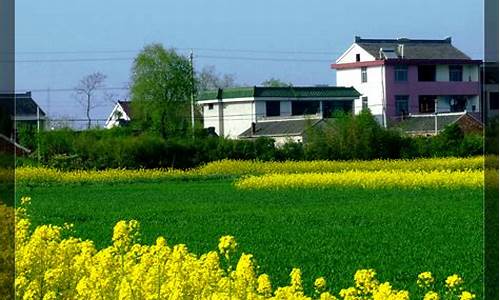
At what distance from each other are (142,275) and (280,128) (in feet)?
77.5

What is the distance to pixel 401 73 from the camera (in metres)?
30.5

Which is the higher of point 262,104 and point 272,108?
point 262,104

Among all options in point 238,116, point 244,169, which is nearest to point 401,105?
point 238,116

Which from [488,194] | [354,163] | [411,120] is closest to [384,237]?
[488,194]

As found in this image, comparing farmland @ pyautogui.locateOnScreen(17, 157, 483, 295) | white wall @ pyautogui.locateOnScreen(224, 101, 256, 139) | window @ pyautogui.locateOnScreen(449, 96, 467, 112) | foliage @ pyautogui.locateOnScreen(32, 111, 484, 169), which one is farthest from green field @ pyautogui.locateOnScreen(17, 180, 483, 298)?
window @ pyautogui.locateOnScreen(449, 96, 467, 112)

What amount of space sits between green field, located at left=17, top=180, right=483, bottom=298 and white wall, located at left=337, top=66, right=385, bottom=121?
15.5 m

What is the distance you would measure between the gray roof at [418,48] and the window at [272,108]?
3218 mm

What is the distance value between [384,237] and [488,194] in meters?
6.19

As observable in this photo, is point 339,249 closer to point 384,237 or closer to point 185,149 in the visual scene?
point 384,237

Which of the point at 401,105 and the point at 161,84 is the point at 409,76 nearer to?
the point at 401,105

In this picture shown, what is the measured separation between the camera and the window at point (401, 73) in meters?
30.4

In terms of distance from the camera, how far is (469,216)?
952 cm

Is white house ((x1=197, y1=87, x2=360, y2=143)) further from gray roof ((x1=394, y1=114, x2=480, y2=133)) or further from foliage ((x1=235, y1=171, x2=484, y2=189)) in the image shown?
foliage ((x1=235, y1=171, x2=484, y2=189))

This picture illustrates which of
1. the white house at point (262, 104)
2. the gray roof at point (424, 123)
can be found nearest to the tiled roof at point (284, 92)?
the white house at point (262, 104)
